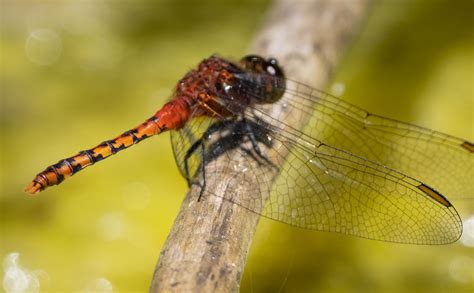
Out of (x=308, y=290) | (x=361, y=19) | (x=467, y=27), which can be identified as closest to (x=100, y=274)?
(x=308, y=290)

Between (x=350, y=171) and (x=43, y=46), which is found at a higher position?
(x=43, y=46)

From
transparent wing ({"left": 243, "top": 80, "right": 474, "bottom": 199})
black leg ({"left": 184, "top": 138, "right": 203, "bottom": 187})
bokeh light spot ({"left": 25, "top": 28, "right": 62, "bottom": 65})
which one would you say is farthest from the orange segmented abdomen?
bokeh light spot ({"left": 25, "top": 28, "right": 62, "bottom": 65})

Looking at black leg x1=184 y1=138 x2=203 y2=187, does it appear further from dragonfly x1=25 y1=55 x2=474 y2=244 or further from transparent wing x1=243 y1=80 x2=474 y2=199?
transparent wing x1=243 y1=80 x2=474 y2=199

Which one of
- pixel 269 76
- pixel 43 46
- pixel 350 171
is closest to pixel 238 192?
pixel 350 171

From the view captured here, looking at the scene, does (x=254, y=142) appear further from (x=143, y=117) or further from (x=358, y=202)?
(x=143, y=117)

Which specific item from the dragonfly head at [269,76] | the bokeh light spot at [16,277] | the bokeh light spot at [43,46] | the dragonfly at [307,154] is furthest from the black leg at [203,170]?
the bokeh light spot at [43,46]
